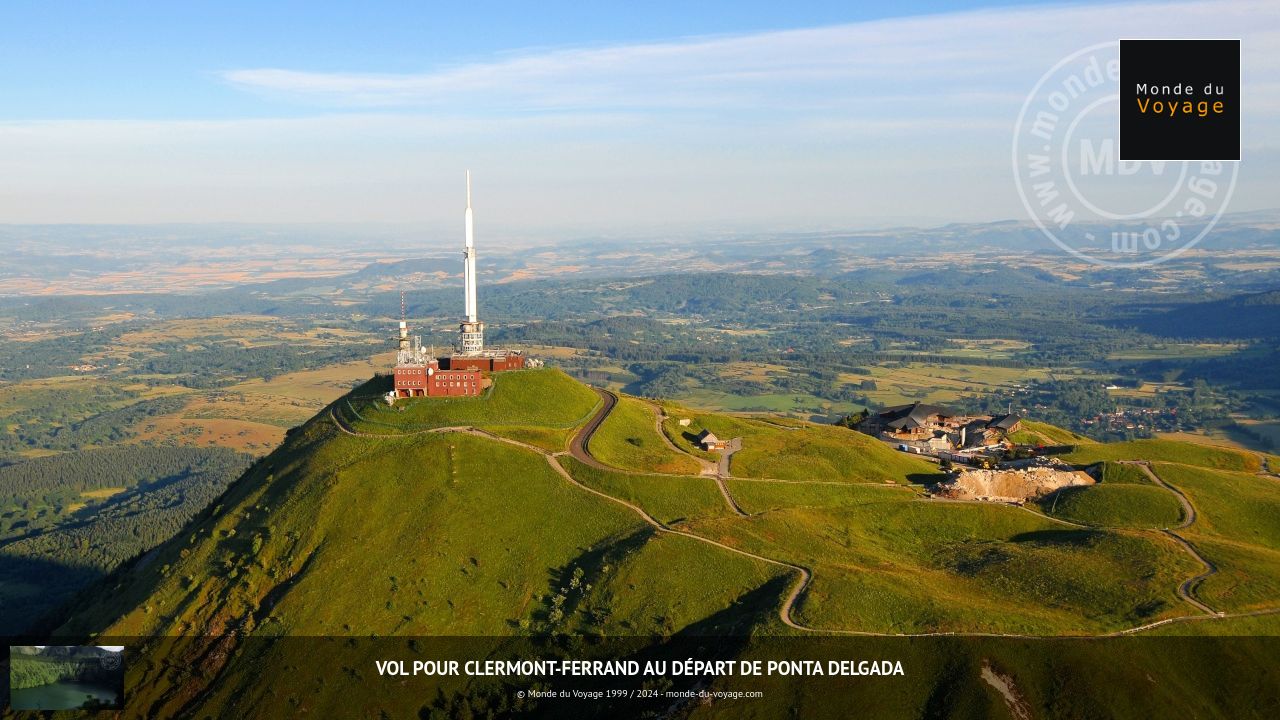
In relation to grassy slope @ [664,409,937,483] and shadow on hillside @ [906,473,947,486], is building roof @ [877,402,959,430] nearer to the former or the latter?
grassy slope @ [664,409,937,483]

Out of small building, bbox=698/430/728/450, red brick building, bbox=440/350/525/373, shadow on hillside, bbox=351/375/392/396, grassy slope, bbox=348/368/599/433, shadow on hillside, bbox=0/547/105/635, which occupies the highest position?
red brick building, bbox=440/350/525/373

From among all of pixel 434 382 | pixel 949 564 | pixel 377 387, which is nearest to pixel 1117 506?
pixel 949 564

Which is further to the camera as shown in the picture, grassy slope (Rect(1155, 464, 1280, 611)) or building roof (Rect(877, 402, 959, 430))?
building roof (Rect(877, 402, 959, 430))

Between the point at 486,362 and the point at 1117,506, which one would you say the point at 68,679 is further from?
the point at 1117,506

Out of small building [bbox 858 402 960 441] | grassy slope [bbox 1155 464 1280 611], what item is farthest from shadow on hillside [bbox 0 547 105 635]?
grassy slope [bbox 1155 464 1280 611]


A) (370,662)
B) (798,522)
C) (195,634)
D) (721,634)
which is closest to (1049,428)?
(798,522)

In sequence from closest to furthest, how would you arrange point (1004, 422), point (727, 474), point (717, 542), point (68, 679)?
point (68, 679)
point (717, 542)
point (727, 474)
point (1004, 422)
